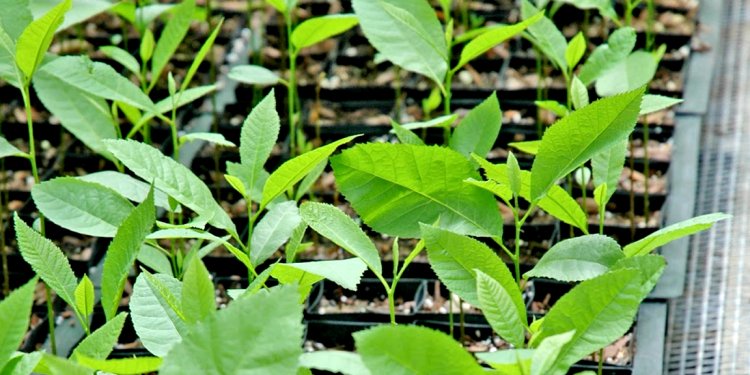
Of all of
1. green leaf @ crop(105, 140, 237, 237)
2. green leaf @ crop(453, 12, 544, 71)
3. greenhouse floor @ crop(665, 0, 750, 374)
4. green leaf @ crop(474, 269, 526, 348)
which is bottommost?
greenhouse floor @ crop(665, 0, 750, 374)

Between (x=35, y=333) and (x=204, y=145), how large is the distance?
662 millimetres

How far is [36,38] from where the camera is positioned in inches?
46.5

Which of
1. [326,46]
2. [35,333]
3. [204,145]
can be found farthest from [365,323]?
[326,46]

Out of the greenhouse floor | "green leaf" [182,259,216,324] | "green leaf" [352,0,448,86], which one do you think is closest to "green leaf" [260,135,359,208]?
"green leaf" [182,259,216,324]

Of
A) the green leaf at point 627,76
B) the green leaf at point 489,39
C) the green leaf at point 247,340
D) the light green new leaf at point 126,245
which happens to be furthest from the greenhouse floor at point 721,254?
the green leaf at point 247,340

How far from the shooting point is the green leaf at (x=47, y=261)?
1.00m

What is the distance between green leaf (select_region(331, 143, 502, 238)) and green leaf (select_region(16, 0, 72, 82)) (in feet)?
1.14

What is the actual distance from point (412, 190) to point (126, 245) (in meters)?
0.25

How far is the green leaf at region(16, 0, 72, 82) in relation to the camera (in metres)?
1.15

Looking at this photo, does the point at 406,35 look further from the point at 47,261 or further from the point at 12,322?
the point at 12,322

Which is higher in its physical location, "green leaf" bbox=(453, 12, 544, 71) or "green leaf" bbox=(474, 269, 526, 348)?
"green leaf" bbox=(453, 12, 544, 71)

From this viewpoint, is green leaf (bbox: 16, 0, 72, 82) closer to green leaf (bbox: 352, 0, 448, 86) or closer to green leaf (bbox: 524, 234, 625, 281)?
green leaf (bbox: 352, 0, 448, 86)

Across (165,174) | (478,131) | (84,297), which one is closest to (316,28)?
(478,131)

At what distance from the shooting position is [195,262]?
81 cm
